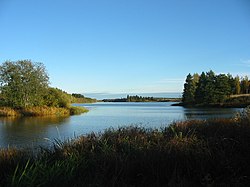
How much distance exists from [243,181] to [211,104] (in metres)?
61.3

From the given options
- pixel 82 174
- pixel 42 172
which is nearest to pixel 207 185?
pixel 82 174

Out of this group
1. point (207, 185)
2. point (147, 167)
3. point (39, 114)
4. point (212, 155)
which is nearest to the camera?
point (207, 185)

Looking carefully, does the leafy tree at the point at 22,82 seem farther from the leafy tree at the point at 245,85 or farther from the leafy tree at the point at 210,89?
the leafy tree at the point at 245,85

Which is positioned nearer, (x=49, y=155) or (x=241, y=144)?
(x=241, y=144)

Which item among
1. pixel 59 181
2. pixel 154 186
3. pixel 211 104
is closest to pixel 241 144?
pixel 154 186

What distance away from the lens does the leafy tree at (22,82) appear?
37.4 m

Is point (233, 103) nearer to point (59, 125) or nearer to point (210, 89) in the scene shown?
point (210, 89)

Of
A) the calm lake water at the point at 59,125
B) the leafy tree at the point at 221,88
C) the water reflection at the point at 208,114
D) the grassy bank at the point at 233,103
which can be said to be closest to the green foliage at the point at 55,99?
the calm lake water at the point at 59,125

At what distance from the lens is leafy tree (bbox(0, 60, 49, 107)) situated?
37.4 metres

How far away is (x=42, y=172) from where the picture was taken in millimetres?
4961

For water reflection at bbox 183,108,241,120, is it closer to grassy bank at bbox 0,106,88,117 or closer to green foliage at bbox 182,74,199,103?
grassy bank at bbox 0,106,88,117

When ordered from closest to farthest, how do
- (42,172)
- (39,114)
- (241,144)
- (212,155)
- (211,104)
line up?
(42,172) < (212,155) < (241,144) < (39,114) < (211,104)

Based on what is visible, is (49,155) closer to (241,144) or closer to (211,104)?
(241,144)

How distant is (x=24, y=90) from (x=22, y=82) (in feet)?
3.84
